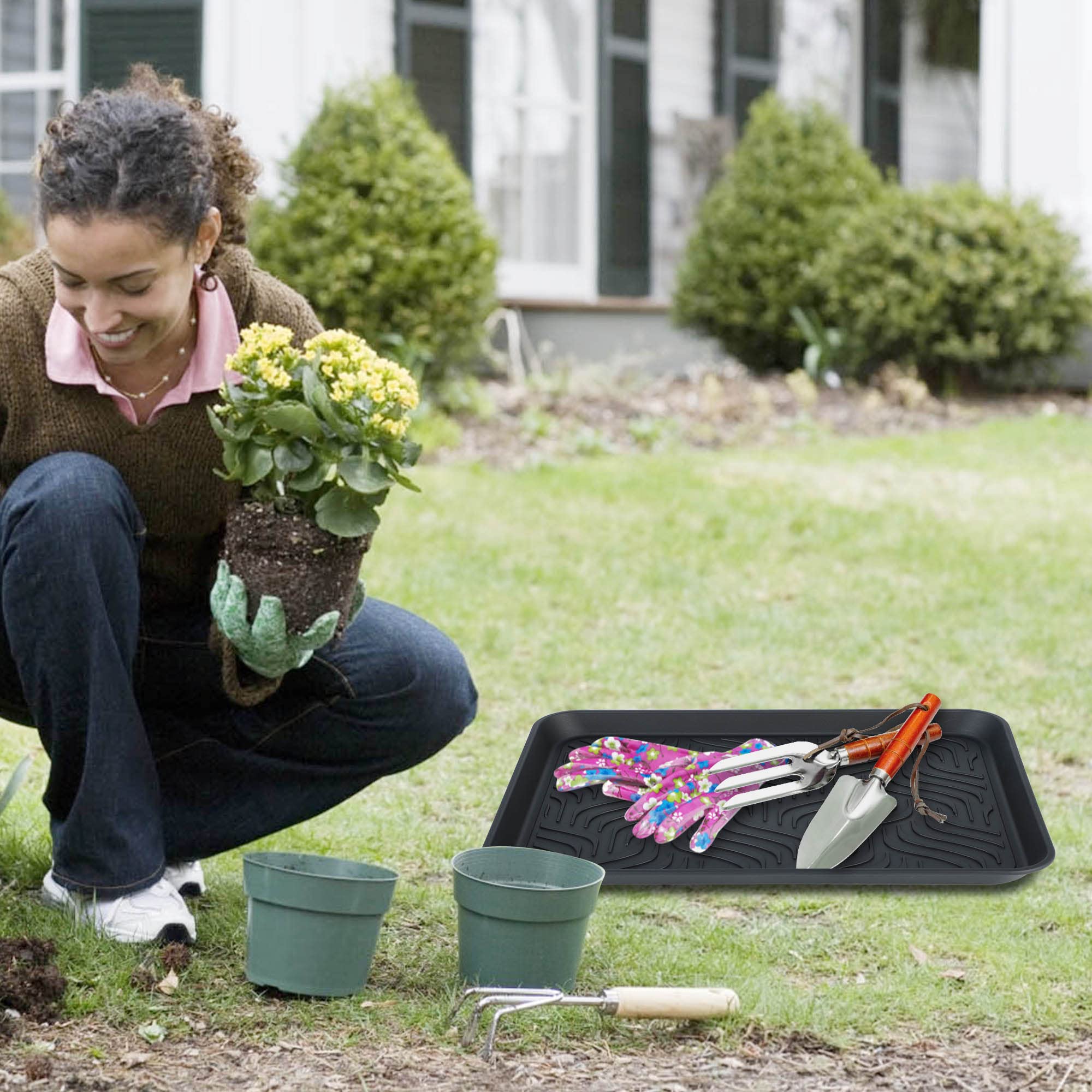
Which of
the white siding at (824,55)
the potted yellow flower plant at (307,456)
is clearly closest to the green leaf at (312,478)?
the potted yellow flower plant at (307,456)

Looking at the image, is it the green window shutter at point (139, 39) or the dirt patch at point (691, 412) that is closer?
Result: the dirt patch at point (691, 412)

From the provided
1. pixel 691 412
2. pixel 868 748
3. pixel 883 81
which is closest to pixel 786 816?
pixel 868 748

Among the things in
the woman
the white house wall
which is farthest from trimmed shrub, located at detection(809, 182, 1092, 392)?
the woman

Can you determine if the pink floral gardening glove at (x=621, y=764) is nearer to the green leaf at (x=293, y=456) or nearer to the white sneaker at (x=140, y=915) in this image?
the white sneaker at (x=140, y=915)

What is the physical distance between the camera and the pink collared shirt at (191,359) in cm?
231

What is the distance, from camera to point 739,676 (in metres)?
4.09

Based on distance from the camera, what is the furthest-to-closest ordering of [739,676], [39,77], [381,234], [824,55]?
[824,55], [39,77], [381,234], [739,676]

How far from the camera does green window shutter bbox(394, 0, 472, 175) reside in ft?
29.1

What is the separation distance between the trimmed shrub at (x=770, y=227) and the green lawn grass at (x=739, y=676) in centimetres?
217

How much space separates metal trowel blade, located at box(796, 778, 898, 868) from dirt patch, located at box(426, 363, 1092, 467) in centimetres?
351

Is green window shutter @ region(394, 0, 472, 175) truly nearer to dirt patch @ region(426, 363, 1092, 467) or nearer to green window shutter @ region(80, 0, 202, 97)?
green window shutter @ region(80, 0, 202, 97)

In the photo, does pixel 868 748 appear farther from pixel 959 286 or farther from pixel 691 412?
pixel 959 286

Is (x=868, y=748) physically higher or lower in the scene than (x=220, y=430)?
lower

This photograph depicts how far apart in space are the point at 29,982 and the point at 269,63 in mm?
6424
